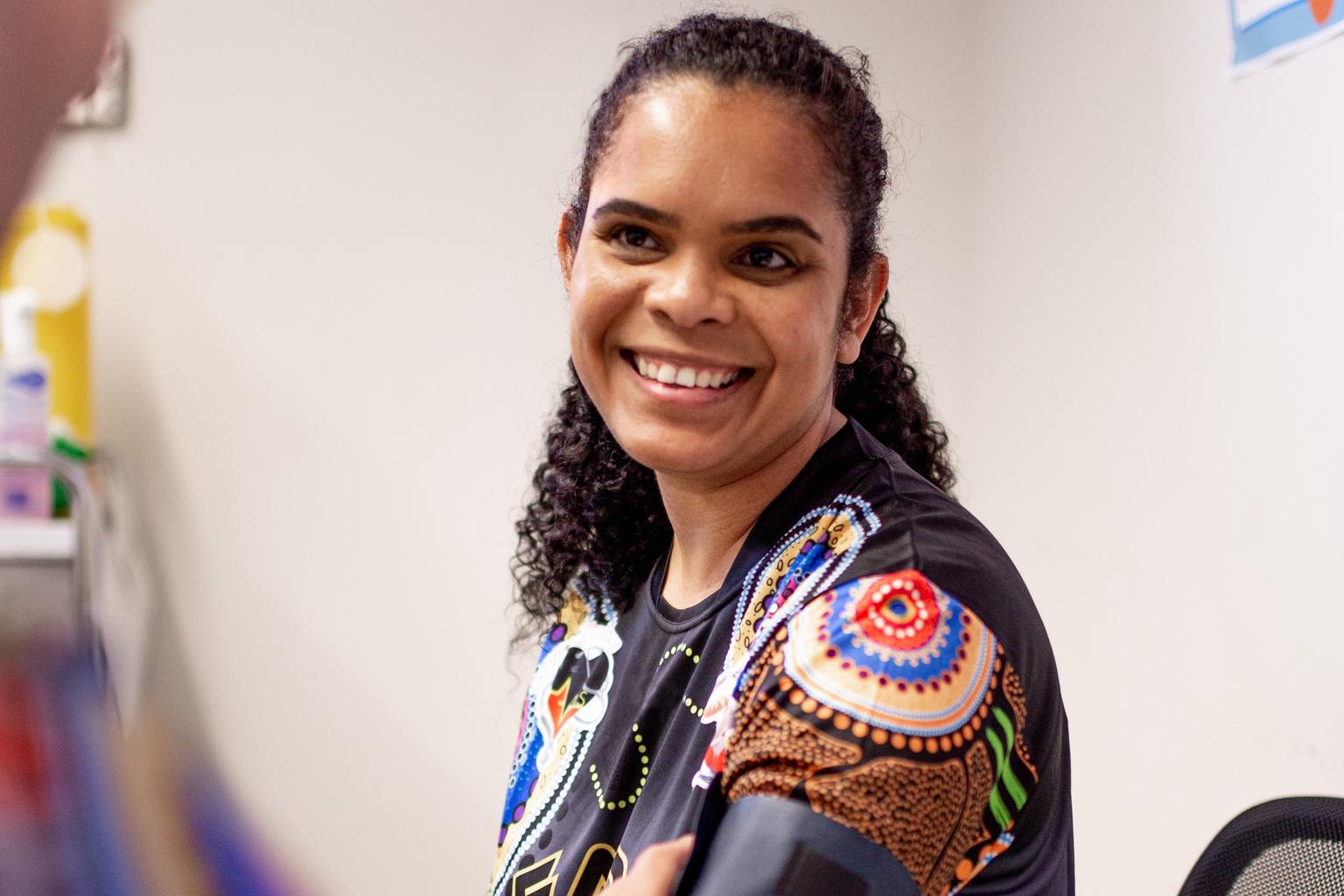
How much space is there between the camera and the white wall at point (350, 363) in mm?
2361

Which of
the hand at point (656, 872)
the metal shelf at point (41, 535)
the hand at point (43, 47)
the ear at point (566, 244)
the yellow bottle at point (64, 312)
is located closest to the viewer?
the hand at point (43, 47)

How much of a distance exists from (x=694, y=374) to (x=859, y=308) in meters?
0.19

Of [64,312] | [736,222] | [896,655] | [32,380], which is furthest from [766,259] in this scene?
[64,312]

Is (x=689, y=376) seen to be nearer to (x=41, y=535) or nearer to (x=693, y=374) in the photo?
(x=693, y=374)

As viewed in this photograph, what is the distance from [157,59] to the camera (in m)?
2.34

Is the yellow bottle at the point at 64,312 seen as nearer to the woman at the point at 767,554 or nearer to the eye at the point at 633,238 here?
the woman at the point at 767,554

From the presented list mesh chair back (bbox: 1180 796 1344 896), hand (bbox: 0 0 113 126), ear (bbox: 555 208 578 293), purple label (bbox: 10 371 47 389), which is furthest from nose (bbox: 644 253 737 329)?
purple label (bbox: 10 371 47 389)

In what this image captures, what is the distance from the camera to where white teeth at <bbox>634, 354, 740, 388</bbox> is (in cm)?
107

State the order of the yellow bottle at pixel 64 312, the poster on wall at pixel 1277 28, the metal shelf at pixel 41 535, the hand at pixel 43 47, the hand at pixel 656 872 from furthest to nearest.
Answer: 1. the yellow bottle at pixel 64 312
2. the metal shelf at pixel 41 535
3. the poster on wall at pixel 1277 28
4. the hand at pixel 656 872
5. the hand at pixel 43 47

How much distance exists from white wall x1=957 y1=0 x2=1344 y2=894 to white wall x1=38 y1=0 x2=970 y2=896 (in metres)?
0.90

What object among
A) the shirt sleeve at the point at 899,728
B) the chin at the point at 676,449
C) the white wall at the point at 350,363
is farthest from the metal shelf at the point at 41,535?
the shirt sleeve at the point at 899,728

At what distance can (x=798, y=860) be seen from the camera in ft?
2.44

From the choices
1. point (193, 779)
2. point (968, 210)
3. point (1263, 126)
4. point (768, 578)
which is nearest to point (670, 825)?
point (768, 578)

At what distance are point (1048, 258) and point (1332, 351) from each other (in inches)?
32.6
